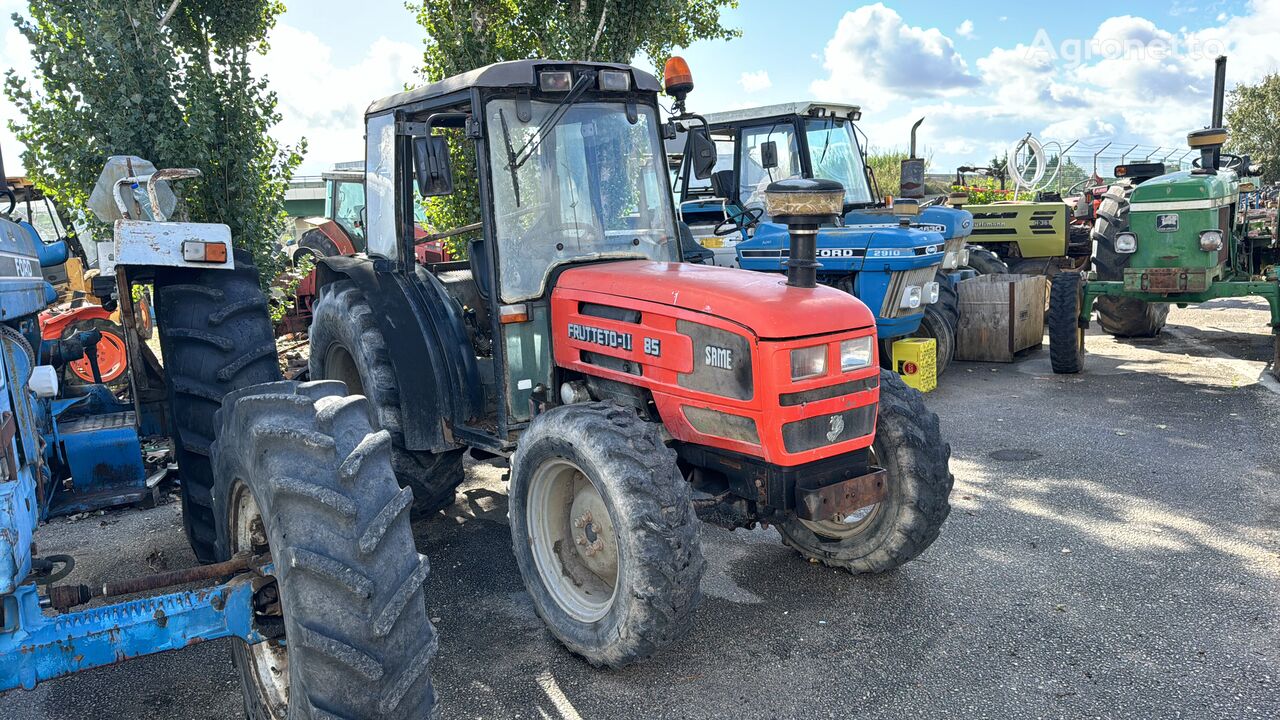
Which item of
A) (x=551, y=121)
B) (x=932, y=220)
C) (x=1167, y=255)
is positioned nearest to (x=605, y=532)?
(x=551, y=121)

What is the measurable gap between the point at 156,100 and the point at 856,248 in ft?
18.4

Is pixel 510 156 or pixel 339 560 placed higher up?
pixel 510 156

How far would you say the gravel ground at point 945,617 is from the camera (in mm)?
3361

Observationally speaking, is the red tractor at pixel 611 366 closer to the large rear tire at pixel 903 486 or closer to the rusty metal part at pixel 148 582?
the large rear tire at pixel 903 486

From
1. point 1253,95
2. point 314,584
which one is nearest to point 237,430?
point 314,584

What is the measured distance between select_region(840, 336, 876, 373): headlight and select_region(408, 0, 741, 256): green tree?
18.5ft

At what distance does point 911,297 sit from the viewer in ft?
25.6

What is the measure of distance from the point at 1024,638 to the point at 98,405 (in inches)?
198

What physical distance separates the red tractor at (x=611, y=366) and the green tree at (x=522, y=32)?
420 cm

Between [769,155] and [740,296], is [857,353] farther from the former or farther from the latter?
[769,155]

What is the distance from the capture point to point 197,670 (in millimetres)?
3619

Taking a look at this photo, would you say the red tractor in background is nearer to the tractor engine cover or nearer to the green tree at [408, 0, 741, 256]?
the green tree at [408, 0, 741, 256]

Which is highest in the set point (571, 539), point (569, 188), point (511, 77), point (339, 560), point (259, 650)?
point (511, 77)

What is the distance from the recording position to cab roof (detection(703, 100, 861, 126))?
28.3ft
